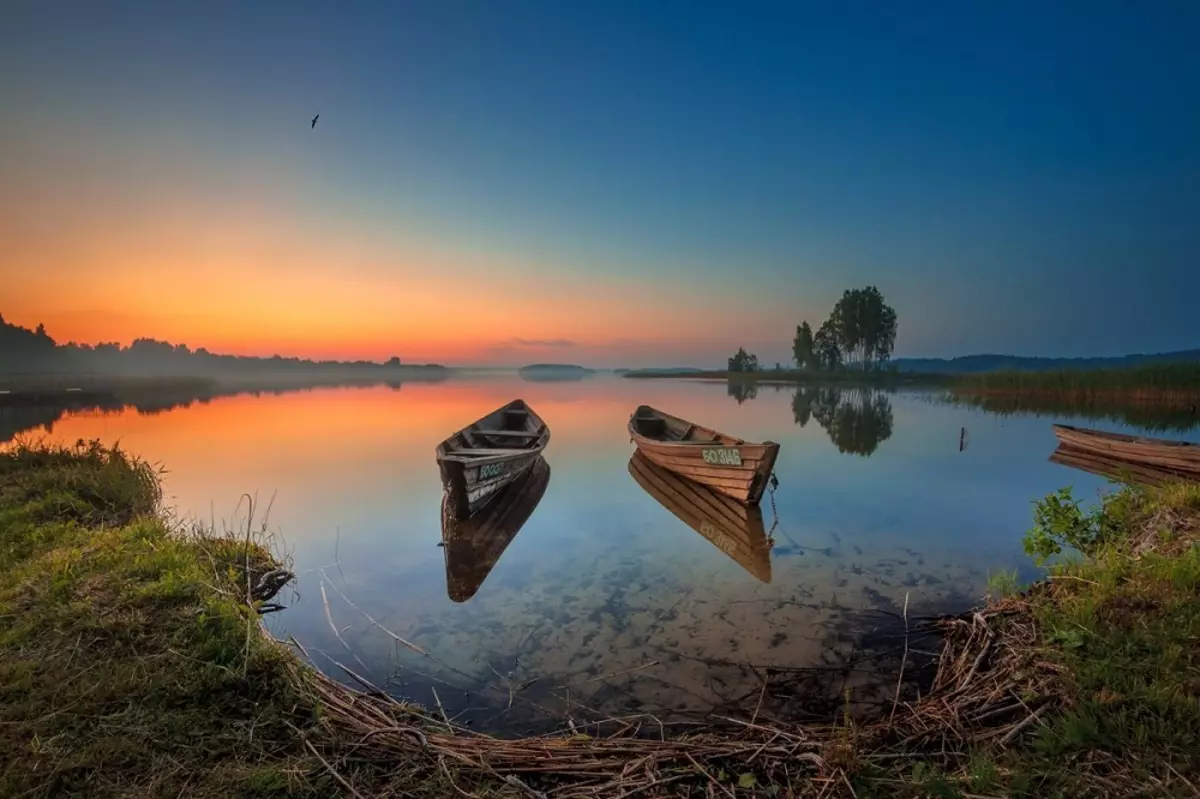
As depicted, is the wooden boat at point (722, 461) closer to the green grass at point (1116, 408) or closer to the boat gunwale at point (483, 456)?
the boat gunwale at point (483, 456)

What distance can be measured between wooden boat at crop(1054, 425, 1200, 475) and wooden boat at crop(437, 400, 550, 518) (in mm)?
14920

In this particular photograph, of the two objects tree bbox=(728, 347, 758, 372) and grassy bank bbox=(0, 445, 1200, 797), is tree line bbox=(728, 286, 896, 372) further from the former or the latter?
grassy bank bbox=(0, 445, 1200, 797)

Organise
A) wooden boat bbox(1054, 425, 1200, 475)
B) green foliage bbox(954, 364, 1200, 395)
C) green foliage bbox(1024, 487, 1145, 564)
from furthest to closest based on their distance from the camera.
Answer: green foliage bbox(954, 364, 1200, 395) → wooden boat bbox(1054, 425, 1200, 475) → green foliage bbox(1024, 487, 1145, 564)

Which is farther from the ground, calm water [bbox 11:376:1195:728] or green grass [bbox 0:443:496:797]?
green grass [bbox 0:443:496:797]

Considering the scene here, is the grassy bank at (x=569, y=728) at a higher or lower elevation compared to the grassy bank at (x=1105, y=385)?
lower

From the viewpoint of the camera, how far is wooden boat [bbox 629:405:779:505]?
34.2ft

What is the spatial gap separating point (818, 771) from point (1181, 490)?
676cm

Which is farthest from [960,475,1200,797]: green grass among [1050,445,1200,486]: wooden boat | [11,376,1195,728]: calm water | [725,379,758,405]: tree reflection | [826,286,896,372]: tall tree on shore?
[826,286,896,372]: tall tree on shore

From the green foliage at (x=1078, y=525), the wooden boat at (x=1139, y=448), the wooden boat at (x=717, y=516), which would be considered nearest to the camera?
the green foliage at (x=1078, y=525)

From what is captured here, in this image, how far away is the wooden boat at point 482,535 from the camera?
761 cm

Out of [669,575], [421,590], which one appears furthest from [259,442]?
[669,575]

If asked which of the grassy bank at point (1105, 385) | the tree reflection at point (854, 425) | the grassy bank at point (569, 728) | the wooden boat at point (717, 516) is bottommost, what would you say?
the wooden boat at point (717, 516)

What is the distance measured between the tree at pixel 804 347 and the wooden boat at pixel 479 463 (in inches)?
3370

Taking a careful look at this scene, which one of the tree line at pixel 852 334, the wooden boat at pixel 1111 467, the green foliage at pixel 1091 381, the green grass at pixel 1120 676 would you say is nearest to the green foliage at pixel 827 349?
the tree line at pixel 852 334
